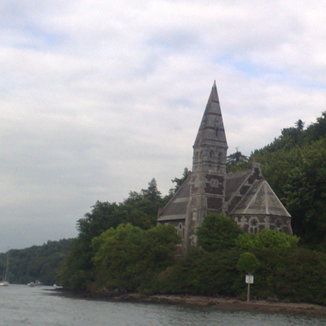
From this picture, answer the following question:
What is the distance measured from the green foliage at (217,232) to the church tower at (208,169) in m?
5.06

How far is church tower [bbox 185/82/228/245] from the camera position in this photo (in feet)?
243

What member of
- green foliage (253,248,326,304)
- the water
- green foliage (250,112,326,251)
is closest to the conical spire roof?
green foliage (250,112,326,251)

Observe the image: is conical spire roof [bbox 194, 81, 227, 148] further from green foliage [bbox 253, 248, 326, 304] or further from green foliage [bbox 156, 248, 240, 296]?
green foliage [bbox 253, 248, 326, 304]

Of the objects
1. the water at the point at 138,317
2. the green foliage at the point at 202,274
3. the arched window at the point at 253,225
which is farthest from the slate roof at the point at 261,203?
the water at the point at 138,317

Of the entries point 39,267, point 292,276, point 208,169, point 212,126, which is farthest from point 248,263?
point 39,267

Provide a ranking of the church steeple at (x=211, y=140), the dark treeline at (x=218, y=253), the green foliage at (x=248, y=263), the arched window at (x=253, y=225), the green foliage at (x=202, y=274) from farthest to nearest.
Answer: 1. the church steeple at (x=211, y=140)
2. the arched window at (x=253, y=225)
3. the green foliage at (x=202, y=274)
4. the green foliage at (x=248, y=263)
5. the dark treeline at (x=218, y=253)

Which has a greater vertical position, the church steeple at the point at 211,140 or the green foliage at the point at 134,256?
the church steeple at the point at 211,140

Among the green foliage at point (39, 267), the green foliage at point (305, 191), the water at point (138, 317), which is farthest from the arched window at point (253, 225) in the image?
the green foliage at point (39, 267)

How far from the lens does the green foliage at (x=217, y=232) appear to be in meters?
66.6

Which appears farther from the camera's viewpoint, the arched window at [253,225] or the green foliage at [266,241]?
the arched window at [253,225]

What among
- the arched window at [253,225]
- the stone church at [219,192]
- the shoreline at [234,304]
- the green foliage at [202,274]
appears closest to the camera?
the shoreline at [234,304]

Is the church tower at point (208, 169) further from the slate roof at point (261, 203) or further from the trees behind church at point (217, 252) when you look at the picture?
the trees behind church at point (217, 252)

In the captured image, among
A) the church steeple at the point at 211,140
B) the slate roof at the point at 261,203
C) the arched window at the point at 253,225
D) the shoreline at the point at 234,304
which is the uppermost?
the church steeple at the point at 211,140

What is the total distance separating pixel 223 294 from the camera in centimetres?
6106
